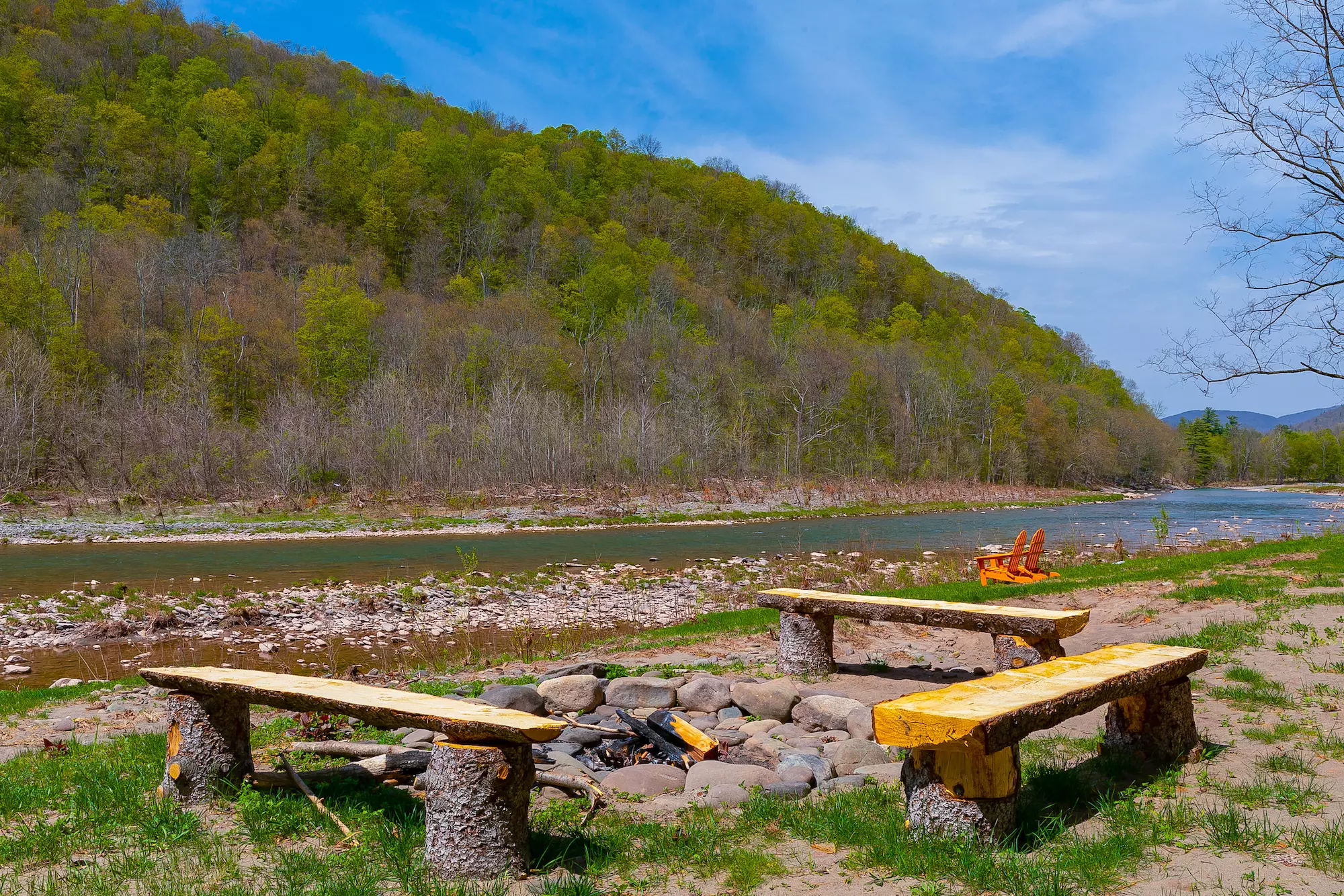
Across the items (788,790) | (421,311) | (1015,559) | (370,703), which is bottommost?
(788,790)

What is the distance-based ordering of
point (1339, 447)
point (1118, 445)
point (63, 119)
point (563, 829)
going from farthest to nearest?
point (1339, 447)
point (1118, 445)
point (63, 119)
point (563, 829)

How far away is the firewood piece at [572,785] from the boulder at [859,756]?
168 centimetres

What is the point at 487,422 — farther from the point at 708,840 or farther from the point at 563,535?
the point at 708,840

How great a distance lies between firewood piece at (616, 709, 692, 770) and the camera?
5.96 m

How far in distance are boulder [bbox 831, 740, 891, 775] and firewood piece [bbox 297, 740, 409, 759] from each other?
9.80 ft

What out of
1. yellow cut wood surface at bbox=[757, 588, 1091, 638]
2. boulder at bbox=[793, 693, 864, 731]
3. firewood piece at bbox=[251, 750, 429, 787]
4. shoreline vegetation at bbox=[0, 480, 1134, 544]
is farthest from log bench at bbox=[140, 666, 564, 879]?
shoreline vegetation at bbox=[0, 480, 1134, 544]

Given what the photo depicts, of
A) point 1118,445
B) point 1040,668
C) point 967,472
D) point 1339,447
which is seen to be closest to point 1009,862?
point 1040,668

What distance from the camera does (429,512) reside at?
36.5 meters

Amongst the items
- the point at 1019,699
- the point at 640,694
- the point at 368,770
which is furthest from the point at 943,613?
the point at 368,770

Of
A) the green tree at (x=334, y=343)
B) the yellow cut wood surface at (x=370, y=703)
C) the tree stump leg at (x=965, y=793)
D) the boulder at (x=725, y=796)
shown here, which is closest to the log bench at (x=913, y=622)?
the boulder at (x=725, y=796)

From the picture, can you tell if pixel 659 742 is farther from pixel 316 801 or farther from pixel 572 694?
pixel 316 801

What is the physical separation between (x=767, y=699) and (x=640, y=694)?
1.20 m

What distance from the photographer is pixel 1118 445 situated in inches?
3526

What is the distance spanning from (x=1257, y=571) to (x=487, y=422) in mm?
37994
